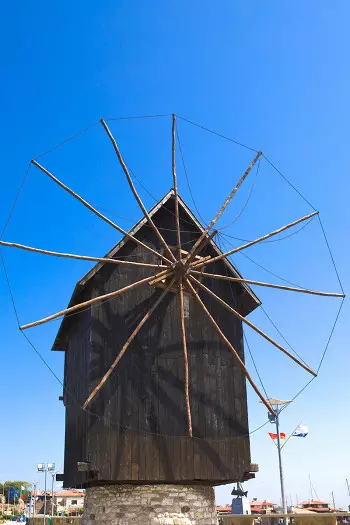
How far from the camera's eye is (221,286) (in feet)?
59.3

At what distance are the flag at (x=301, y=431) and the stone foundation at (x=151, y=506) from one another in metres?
15.1

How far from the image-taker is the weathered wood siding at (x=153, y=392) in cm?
1529

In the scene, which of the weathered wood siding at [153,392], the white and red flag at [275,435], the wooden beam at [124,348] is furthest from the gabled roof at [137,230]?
the white and red flag at [275,435]

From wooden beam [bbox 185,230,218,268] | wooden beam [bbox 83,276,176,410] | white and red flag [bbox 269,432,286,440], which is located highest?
wooden beam [bbox 185,230,218,268]

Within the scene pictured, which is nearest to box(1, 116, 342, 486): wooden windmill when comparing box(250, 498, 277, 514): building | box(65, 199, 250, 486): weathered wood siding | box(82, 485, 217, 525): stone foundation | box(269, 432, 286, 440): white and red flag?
box(65, 199, 250, 486): weathered wood siding

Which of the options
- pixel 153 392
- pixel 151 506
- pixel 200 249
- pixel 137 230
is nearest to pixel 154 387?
pixel 153 392

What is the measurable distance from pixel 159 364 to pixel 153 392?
0.83m

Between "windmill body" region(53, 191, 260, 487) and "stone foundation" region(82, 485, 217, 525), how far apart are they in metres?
0.36

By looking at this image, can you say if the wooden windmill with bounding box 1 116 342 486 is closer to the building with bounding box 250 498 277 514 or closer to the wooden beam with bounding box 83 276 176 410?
the wooden beam with bounding box 83 276 176 410

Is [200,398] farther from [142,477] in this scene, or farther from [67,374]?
[67,374]

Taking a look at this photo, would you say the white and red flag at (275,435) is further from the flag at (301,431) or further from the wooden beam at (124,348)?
the wooden beam at (124,348)

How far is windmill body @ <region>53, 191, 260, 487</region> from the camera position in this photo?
15.3 m

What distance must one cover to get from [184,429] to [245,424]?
2115 millimetres

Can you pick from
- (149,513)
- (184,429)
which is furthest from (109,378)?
(149,513)
